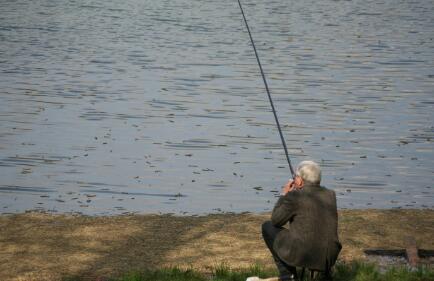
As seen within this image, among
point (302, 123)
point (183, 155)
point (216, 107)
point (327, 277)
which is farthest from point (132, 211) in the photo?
point (216, 107)

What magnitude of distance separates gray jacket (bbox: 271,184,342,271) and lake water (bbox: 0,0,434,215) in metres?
5.44

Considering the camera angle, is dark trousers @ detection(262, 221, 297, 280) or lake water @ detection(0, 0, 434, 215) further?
lake water @ detection(0, 0, 434, 215)

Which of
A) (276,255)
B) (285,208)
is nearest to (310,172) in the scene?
(285,208)

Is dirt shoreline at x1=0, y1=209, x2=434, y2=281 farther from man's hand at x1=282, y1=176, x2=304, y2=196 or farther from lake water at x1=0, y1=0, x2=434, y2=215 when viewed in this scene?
man's hand at x1=282, y1=176, x2=304, y2=196

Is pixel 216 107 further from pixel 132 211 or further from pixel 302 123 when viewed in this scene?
pixel 132 211

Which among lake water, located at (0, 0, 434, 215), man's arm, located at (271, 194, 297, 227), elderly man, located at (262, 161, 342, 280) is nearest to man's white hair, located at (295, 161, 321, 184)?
elderly man, located at (262, 161, 342, 280)

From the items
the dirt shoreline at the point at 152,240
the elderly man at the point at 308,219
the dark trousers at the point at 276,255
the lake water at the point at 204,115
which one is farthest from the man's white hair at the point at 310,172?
the lake water at the point at 204,115

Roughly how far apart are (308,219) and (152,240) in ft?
12.3

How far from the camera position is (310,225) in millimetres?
8391

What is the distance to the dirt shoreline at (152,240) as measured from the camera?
34.7 feet

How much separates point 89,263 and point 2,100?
13955 millimetres

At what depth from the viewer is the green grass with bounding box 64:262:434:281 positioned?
9289 millimetres

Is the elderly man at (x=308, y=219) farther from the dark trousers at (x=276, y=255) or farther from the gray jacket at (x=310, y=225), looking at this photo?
the dark trousers at (x=276, y=255)

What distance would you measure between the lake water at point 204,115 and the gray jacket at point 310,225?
214 inches
